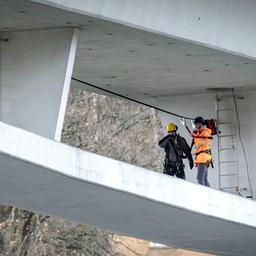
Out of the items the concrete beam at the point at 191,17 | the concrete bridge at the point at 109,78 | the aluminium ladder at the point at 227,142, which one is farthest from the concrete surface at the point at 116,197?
the concrete beam at the point at 191,17

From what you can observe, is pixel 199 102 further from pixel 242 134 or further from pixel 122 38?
pixel 122 38

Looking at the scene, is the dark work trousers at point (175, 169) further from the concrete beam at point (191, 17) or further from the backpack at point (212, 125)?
the concrete beam at point (191, 17)

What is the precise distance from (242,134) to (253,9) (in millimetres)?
4029

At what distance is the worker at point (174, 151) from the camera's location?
22.5 metres

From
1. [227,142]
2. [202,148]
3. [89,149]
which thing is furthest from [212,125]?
[89,149]

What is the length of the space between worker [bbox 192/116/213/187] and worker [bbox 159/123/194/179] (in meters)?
0.28

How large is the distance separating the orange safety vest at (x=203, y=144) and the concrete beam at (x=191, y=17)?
5.76 ft

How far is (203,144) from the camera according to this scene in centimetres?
2292

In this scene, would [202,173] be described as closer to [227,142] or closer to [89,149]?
[227,142]

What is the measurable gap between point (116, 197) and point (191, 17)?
350 centimetres

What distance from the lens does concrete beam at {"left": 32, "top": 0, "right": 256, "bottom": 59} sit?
64.4ft

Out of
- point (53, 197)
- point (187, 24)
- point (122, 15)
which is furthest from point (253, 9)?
point (53, 197)

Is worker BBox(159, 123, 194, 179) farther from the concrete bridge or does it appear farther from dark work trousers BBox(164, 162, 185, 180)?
the concrete bridge

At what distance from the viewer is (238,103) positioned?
25422 millimetres
